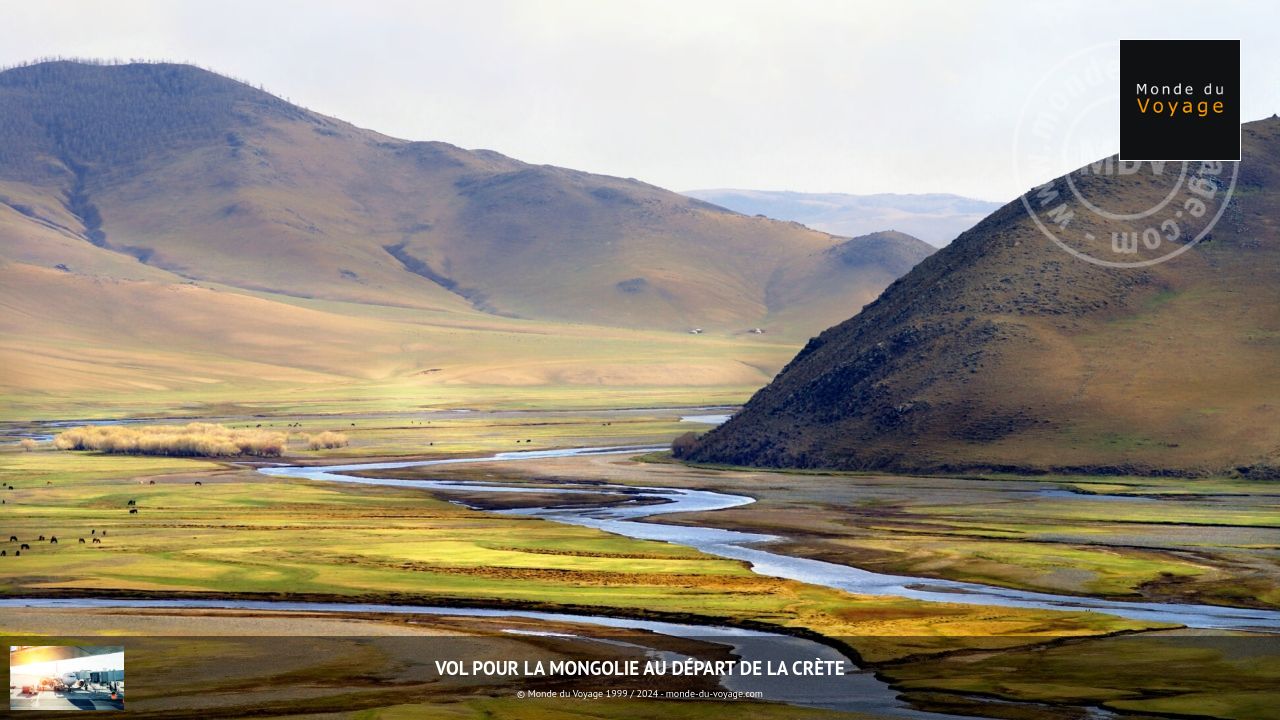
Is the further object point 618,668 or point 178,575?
point 178,575

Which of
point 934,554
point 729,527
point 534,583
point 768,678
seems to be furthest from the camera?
point 729,527

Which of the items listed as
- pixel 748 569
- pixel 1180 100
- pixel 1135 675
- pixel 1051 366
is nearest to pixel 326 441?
pixel 1051 366

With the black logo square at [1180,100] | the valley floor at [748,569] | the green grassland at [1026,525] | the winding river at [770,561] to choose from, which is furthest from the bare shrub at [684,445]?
the black logo square at [1180,100]

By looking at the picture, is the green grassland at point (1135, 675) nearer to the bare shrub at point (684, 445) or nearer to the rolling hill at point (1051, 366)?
the rolling hill at point (1051, 366)

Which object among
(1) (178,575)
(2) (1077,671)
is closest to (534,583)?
(1) (178,575)

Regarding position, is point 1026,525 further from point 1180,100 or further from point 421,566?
point 1180,100

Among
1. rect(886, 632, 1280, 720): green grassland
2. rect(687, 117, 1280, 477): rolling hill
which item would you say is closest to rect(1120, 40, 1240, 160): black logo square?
rect(687, 117, 1280, 477): rolling hill

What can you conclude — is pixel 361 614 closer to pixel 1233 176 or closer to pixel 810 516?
pixel 810 516
